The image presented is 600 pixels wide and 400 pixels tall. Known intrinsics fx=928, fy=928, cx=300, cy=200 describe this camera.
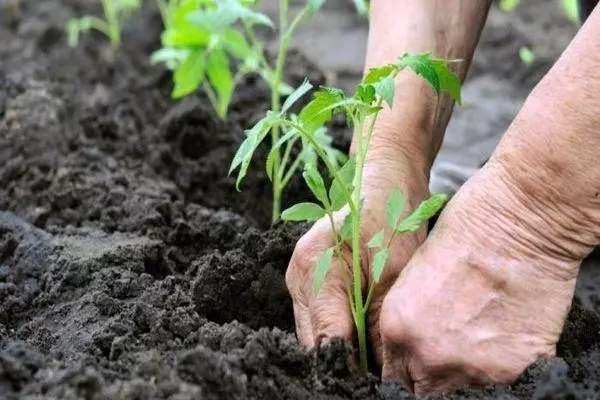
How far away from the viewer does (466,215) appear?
174 cm

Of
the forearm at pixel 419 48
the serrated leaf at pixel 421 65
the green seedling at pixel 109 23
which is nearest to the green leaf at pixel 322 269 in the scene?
the serrated leaf at pixel 421 65

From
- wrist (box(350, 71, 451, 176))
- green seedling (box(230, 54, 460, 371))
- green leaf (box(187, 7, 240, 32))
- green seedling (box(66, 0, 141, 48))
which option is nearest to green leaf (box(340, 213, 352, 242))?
green seedling (box(230, 54, 460, 371))

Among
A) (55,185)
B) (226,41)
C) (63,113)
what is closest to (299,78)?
(226,41)

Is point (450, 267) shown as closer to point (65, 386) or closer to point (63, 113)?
point (65, 386)

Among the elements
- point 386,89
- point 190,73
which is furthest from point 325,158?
point 190,73

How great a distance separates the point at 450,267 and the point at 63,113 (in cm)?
180

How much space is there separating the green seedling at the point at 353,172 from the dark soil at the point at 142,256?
160 mm

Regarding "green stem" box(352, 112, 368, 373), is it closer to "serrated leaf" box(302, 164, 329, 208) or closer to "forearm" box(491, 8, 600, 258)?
"serrated leaf" box(302, 164, 329, 208)

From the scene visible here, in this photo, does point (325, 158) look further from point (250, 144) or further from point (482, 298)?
point (482, 298)

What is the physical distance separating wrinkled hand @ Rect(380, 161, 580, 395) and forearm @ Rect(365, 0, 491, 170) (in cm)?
38

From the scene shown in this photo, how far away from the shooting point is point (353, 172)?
5.73 ft

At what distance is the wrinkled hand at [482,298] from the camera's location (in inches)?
64.8

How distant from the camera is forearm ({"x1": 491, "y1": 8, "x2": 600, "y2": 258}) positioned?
1637 millimetres

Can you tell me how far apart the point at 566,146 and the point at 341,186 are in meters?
0.40
